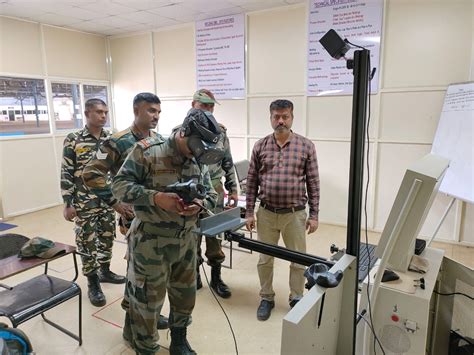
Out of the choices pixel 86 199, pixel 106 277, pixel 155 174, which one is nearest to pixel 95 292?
pixel 106 277

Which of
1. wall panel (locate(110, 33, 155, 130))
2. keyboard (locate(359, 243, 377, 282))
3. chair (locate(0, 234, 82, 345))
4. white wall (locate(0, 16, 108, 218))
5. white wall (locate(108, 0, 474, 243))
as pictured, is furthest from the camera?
wall panel (locate(110, 33, 155, 130))

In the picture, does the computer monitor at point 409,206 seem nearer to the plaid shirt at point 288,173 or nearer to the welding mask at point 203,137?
the welding mask at point 203,137

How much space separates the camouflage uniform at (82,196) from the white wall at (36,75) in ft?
9.04

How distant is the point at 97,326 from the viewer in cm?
230

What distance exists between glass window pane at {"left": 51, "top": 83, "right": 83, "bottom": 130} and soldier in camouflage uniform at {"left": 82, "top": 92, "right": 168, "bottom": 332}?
12.1 feet

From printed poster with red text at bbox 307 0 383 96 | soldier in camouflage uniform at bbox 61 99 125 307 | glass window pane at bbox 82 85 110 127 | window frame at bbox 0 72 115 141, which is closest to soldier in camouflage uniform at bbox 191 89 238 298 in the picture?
soldier in camouflage uniform at bbox 61 99 125 307

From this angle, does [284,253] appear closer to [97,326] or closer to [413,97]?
[97,326]

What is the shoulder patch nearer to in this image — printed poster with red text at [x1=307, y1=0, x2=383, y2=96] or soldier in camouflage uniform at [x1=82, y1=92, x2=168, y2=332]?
soldier in camouflage uniform at [x1=82, y1=92, x2=168, y2=332]

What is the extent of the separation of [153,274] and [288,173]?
111 centimetres

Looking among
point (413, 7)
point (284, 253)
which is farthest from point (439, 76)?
point (284, 253)

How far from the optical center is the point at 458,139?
321 centimetres

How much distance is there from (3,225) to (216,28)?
389 centimetres

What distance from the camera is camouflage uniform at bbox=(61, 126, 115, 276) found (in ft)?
8.44

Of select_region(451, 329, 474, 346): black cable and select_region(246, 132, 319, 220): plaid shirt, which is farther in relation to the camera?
select_region(246, 132, 319, 220): plaid shirt
